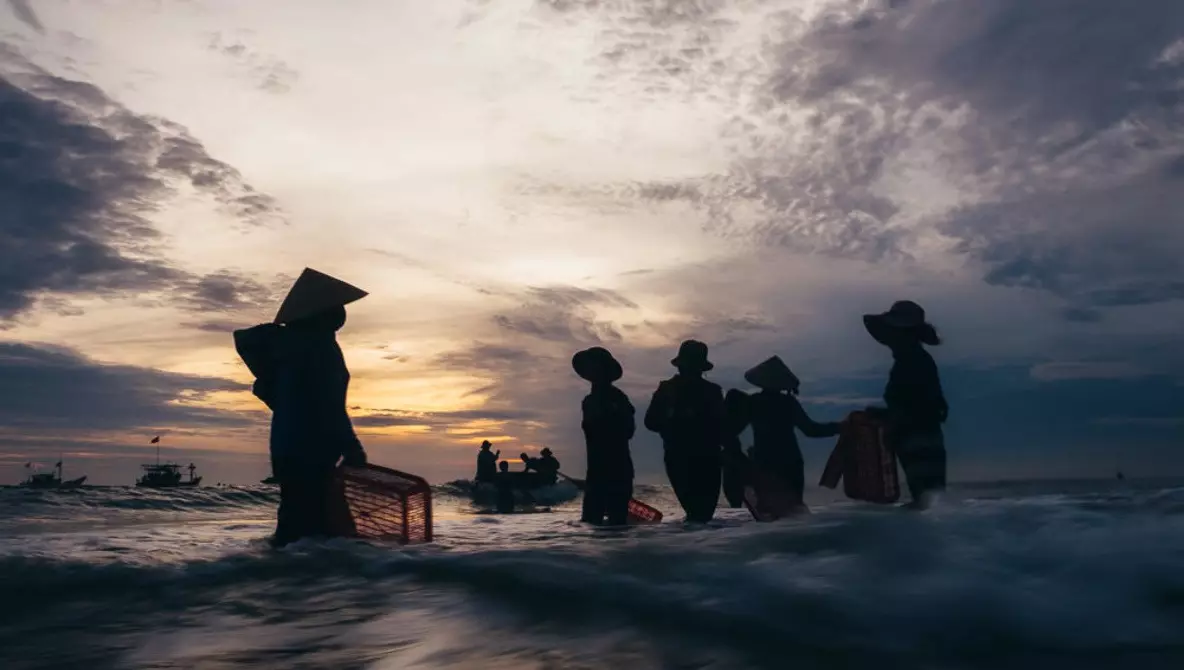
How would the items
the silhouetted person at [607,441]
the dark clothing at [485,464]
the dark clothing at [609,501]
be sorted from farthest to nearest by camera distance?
the dark clothing at [485,464] → the dark clothing at [609,501] → the silhouetted person at [607,441]

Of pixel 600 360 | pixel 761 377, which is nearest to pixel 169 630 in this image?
pixel 600 360

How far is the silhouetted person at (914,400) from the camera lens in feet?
26.4

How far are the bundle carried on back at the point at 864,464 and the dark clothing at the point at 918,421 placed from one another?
0.84 feet

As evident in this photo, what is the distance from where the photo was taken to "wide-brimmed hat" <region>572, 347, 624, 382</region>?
32.6 feet

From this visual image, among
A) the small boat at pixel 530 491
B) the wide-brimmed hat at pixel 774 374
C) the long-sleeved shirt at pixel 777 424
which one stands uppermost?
the wide-brimmed hat at pixel 774 374

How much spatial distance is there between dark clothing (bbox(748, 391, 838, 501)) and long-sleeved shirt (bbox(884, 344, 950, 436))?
2.84 meters

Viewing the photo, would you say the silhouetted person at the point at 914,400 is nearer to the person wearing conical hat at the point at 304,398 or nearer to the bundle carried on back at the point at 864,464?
the bundle carried on back at the point at 864,464

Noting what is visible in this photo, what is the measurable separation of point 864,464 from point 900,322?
1528mm

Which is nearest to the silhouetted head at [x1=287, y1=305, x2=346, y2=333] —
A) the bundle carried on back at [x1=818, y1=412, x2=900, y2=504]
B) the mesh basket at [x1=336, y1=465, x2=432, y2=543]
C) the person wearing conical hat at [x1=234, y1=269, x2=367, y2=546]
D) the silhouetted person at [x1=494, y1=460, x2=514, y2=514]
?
the person wearing conical hat at [x1=234, y1=269, x2=367, y2=546]

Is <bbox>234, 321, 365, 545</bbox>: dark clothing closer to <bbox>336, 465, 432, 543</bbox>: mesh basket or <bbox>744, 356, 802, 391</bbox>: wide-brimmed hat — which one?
<bbox>336, 465, 432, 543</bbox>: mesh basket

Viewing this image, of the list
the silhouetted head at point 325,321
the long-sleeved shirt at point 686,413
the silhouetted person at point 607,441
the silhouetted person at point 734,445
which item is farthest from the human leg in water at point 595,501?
the silhouetted head at point 325,321

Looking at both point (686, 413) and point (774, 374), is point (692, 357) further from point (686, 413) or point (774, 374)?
point (774, 374)

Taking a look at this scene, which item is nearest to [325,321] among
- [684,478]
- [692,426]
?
[692,426]

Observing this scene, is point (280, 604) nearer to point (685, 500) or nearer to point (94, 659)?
point (94, 659)
